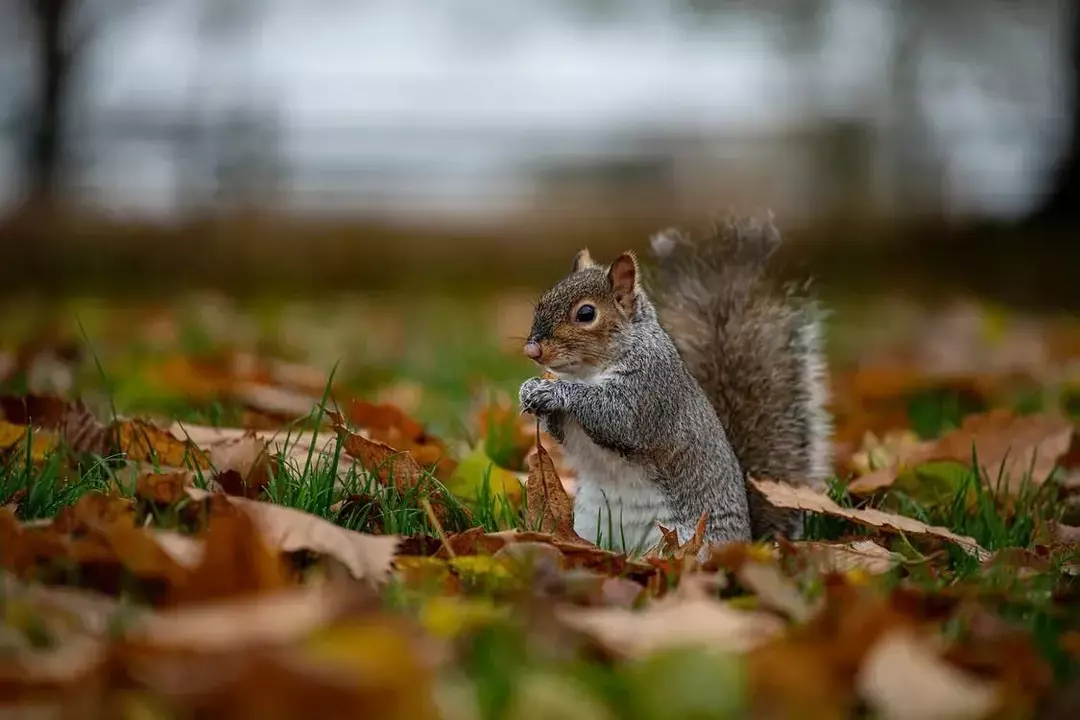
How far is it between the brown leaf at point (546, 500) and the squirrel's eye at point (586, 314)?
0.95ft

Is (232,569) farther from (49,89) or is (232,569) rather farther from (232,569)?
(49,89)

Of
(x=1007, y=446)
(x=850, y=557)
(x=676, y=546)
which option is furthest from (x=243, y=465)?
(x=1007, y=446)

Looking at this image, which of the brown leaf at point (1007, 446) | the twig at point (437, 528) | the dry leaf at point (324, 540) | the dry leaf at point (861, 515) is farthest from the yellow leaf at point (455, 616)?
the brown leaf at point (1007, 446)

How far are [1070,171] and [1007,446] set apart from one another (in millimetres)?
8186

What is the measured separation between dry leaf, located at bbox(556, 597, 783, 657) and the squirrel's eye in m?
0.84

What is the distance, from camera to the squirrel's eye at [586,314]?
206 cm

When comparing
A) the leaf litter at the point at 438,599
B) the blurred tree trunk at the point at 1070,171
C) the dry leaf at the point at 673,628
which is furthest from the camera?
the blurred tree trunk at the point at 1070,171

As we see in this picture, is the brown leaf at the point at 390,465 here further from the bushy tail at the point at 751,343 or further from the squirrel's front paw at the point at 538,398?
the bushy tail at the point at 751,343

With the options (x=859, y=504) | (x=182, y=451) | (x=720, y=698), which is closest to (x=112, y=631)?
(x=720, y=698)

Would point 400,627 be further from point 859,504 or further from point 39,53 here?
point 39,53

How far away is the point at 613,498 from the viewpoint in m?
2.04

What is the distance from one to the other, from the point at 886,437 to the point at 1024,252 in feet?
22.2

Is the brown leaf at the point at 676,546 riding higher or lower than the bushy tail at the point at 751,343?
lower

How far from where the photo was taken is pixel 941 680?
107 cm
